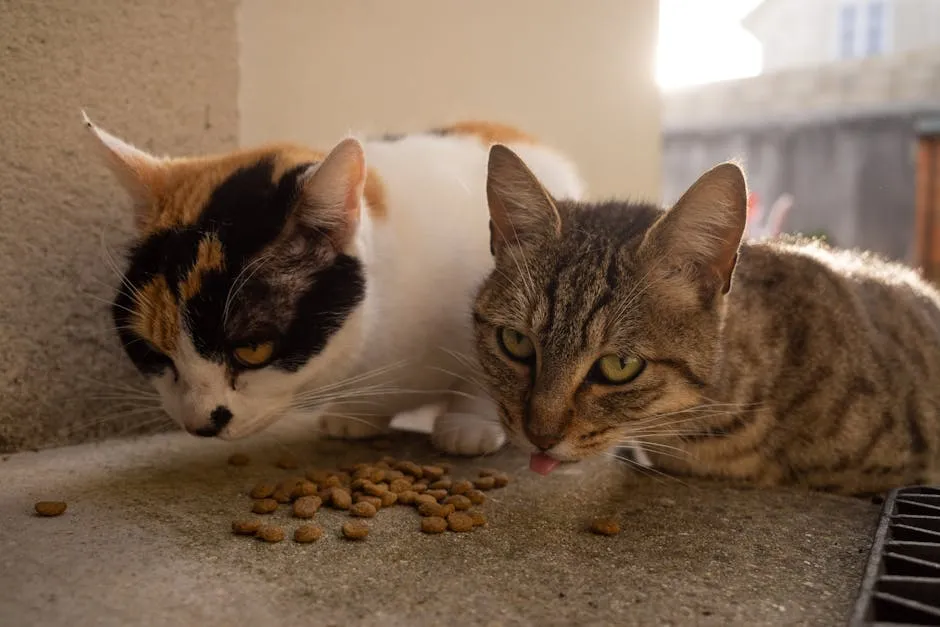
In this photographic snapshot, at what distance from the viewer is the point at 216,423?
139 centimetres

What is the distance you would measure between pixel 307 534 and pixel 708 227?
0.89m

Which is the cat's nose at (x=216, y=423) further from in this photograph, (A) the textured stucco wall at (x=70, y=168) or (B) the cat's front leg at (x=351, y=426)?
(A) the textured stucco wall at (x=70, y=168)

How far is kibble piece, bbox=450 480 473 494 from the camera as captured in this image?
1.50 metres

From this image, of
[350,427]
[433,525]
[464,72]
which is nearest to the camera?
[433,525]

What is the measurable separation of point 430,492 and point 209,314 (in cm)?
55

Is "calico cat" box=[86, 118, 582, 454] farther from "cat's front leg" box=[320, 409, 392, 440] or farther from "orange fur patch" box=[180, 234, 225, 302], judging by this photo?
"cat's front leg" box=[320, 409, 392, 440]

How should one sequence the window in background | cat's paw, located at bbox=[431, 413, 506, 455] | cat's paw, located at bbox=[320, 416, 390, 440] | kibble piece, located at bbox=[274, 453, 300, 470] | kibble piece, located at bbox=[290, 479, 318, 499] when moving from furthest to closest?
the window in background, cat's paw, located at bbox=[320, 416, 390, 440], cat's paw, located at bbox=[431, 413, 506, 455], kibble piece, located at bbox=[274, 453, 300, 470], kibble piece, located at bbox=[290, 479, 318, 499]

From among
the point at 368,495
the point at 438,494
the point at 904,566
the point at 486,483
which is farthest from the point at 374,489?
the point at 904,566

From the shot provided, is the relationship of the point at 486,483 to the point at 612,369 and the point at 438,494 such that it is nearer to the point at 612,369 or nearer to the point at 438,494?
the point at 438,494

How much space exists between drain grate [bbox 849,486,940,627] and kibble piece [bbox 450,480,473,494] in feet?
2.36

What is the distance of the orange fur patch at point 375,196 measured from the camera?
164 cm

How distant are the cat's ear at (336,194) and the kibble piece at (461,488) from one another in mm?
541

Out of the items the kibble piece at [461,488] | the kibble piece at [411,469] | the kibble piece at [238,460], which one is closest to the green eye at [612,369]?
the kibble piece at [461,488]

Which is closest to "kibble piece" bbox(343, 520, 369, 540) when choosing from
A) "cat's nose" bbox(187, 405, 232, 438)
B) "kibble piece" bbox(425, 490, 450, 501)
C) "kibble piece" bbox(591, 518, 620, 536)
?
"kibble piece" bbox(425, 490, 450, 501)
